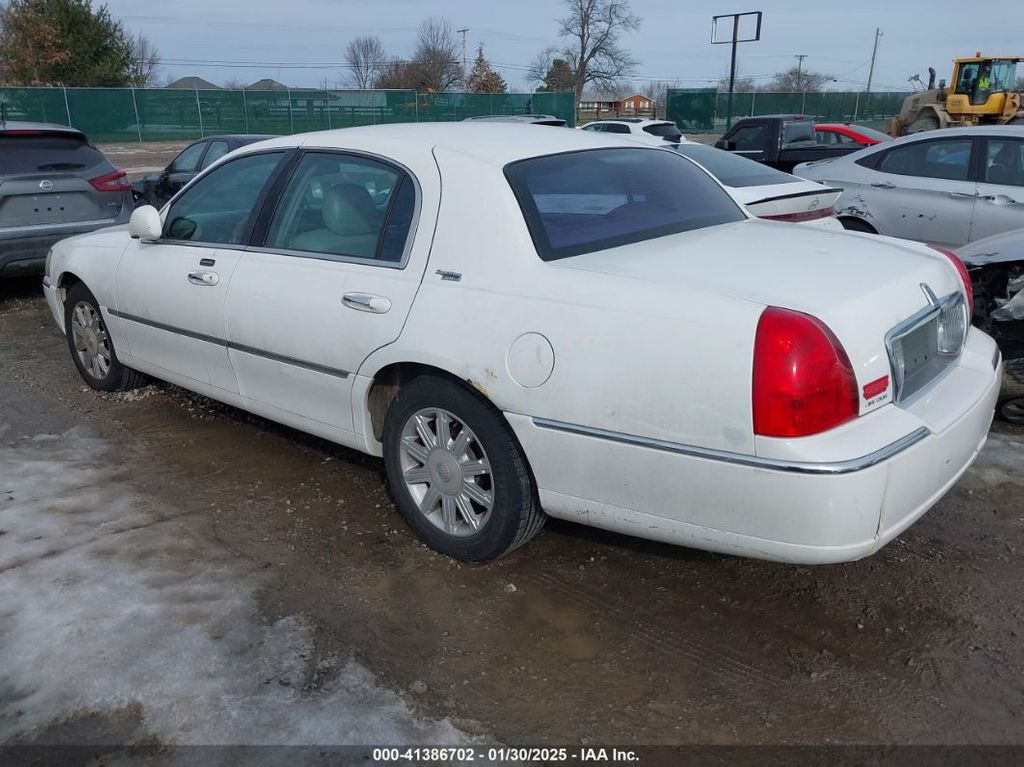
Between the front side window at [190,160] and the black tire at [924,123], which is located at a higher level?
the black tire at [924,123]

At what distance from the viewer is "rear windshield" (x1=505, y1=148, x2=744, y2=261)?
127 inches

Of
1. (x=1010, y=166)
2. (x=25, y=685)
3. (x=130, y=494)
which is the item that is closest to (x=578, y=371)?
(x=25, y=685)

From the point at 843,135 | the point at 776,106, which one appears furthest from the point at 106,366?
the point at 776,106

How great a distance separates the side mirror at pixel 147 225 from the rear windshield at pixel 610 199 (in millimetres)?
2187

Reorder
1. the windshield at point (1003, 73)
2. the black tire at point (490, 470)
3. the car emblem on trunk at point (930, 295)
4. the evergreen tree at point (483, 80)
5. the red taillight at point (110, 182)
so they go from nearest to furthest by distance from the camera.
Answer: the car emblem on trunk at point (930, 295)
the black tire at point (490, 470)
the red taillight at point (110, 182)
the windshield at point (1003, 73)
the evergreen tree at point (483, 80)

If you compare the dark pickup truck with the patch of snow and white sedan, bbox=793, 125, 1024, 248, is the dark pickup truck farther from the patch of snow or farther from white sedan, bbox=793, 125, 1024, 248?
the patch of snow

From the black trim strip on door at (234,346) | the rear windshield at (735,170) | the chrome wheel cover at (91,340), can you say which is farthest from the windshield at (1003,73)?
the black trim strip on door at (234,346)

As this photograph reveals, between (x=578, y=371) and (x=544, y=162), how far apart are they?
113 centimetres

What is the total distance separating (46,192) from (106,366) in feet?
10.1

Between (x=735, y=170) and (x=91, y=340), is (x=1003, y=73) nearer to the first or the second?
(x=735, y=170)

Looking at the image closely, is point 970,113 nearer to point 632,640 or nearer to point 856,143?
point 856,143

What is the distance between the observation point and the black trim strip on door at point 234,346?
365cm

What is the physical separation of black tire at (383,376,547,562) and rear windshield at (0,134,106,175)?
19.0ft

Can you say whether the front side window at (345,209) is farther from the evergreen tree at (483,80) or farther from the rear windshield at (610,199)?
the evergreen tree at (483,80)
